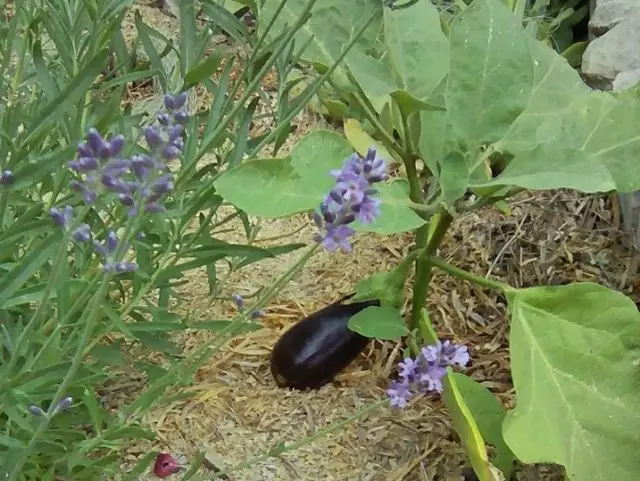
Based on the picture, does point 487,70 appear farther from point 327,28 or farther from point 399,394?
point 399,394

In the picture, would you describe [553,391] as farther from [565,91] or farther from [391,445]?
[565,91]

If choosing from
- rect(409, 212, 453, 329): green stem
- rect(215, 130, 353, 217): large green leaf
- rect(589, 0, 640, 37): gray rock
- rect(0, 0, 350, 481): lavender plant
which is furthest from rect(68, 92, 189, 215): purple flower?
rect(589, 0, 640, 37): gray rock

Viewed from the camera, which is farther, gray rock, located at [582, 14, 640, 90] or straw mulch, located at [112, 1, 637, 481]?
gray rock, located at [582, 14, 640, 90]

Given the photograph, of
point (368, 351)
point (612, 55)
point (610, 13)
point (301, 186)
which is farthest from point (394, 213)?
point (610, 13)

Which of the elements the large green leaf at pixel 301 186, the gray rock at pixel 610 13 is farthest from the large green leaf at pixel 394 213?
the gray rock at pixel 610 13

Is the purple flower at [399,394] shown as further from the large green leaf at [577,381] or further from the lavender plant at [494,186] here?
the large green leaf at [577,381]

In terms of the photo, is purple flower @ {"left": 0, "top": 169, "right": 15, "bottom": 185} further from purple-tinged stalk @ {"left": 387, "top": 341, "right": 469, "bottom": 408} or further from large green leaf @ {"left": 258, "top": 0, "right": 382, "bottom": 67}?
large green leaf @ {"left": 258, "top": 0, "right": 382, "bottom": 67}

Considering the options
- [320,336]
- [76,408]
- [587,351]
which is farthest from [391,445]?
[76,408]
